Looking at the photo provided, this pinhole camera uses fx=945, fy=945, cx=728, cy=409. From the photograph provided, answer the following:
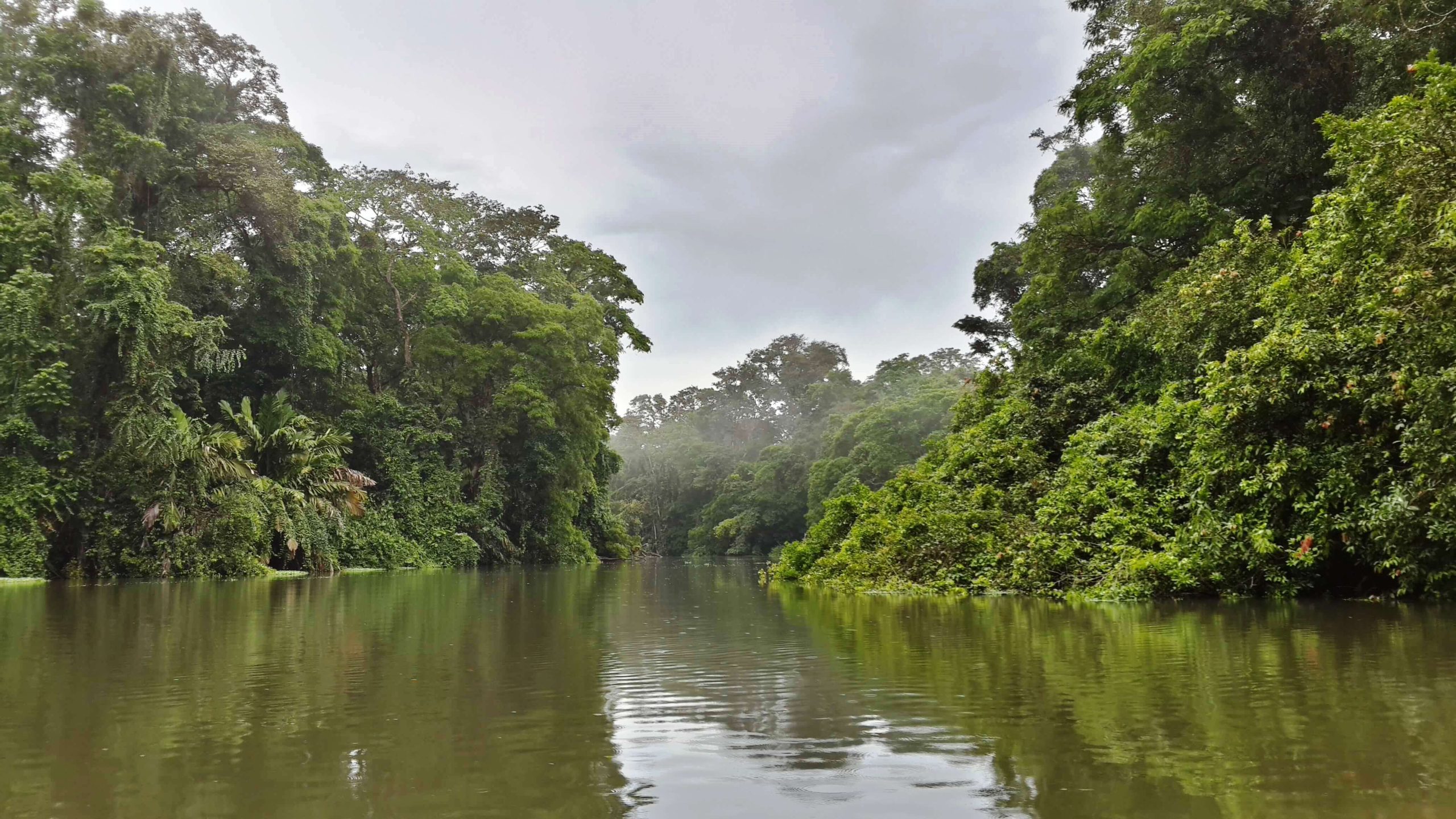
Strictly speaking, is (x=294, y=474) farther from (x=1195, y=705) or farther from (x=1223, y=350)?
(x=1195, y=705)

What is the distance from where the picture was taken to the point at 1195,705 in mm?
3904

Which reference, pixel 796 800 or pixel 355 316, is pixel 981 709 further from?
pixel 355 316

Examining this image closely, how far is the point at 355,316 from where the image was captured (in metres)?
34.3

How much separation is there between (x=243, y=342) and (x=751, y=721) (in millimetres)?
29791

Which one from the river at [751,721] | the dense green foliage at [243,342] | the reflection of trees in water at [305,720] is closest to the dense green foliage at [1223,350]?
the river at [751,721]

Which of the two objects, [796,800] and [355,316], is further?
[355,316]

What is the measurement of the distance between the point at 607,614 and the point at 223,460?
16.2 metres

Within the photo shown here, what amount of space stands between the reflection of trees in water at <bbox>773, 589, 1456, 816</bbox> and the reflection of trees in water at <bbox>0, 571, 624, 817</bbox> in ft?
4.72

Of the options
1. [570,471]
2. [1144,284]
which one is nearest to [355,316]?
[570,471]

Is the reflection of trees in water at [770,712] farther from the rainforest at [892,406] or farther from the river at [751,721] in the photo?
the rainforest at [892,406]

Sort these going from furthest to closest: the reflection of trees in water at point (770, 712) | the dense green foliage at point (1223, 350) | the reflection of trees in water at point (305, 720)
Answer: the dense green foliage at point (1223, 350) → the reflection of trees in water at point (770, 712) → the reflection of trees in water at point (305, 720)

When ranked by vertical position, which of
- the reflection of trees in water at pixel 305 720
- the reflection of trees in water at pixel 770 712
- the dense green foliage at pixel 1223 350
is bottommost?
the reflection of trees in water at pixel 770 712

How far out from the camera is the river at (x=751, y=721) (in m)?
2.69

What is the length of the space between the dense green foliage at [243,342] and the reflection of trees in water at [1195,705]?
19407 mm
